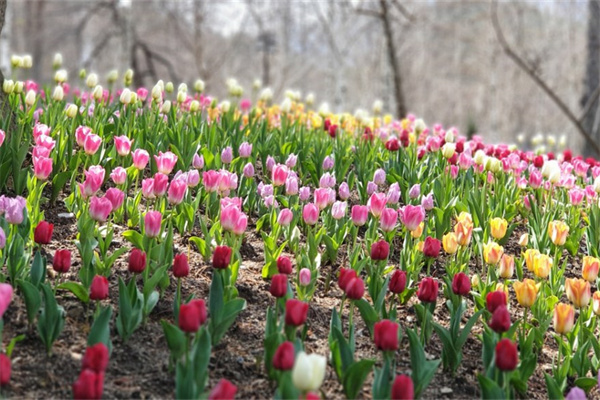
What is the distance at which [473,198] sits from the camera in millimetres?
3564

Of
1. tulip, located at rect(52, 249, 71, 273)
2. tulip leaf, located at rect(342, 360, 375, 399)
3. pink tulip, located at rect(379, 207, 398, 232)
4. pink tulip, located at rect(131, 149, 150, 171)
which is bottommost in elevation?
tulip leaf, located at rect(342, 360, 375, 399)

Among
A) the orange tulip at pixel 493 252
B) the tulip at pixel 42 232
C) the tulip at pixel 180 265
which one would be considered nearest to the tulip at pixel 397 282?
the orange tulip at pixel 493 252

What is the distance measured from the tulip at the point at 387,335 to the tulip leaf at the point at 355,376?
0.10 metres

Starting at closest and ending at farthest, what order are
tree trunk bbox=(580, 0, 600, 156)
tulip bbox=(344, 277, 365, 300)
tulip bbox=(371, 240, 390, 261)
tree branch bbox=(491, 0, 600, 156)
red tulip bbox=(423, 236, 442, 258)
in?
tulip bbox=(344, 277, 365, 300)
tulip bbox=(371, 240, 390, 261)
red tulip bbox=(423, 236, 442, 258)
tree branch bbox=(491, 0, 600, 156)
tree trunk bbox=(580, 0, 600, 156)

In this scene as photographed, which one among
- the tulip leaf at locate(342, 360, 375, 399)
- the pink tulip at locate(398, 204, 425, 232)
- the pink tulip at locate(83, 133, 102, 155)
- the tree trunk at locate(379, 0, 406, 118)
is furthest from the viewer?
the tree trunk at locate(379, 0, 406, 118)

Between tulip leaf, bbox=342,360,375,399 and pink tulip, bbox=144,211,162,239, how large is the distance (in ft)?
2.86

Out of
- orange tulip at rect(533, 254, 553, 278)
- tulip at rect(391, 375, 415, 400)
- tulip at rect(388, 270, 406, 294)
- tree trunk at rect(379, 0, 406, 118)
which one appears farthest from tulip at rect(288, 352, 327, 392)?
tree trunk at rect(379, 0, 406, 118)

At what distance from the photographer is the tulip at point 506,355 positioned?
196 centimetres

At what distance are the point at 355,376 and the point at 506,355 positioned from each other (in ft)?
1.49

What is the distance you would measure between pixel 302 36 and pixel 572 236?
76.6 ft

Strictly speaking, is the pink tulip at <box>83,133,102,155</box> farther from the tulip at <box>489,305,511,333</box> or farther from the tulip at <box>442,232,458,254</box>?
the tulip at <box>489,305,511,333</box>

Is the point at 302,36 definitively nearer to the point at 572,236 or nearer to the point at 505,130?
the point at 505,130

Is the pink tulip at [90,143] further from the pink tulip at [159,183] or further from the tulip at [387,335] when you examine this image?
the tulip at [387,335]

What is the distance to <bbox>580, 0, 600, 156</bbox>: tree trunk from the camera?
959 cm
